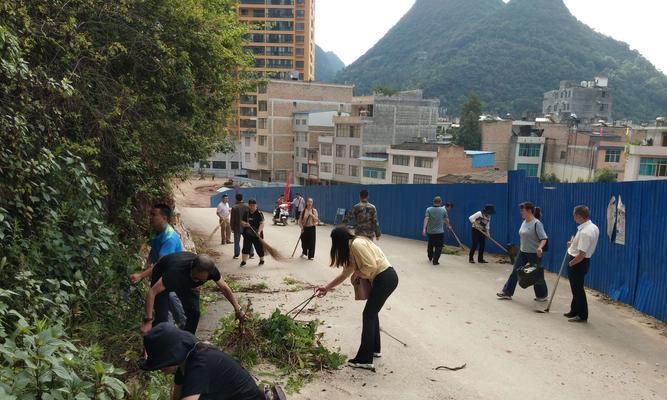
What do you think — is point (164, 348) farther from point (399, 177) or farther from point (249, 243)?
point (399, 177)

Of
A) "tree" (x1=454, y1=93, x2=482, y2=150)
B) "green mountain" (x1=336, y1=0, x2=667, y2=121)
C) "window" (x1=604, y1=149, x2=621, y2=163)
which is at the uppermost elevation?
"green mountain" (x1=336, y1=0, x2=667, y2=121)

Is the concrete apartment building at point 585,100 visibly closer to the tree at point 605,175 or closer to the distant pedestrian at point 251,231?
the tree at point 605,175

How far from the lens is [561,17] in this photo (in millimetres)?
146125

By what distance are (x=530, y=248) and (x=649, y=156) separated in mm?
40493

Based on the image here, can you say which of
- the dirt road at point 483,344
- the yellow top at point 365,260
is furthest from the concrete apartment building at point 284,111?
the yellow top at point 365,260

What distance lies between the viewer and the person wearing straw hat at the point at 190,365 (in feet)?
8.95

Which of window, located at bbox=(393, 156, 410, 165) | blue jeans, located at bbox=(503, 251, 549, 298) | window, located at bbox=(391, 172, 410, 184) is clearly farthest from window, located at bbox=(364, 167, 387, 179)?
blue jeans, located at bbox=(503, 251, 549, 298)

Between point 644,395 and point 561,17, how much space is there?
6592 inches

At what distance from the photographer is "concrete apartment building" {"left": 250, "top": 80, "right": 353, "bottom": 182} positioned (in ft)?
222

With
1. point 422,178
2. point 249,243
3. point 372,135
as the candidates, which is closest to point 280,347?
point 249,243

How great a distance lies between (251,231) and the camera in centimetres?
1023

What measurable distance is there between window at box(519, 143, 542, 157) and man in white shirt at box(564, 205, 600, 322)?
6040 centimetres

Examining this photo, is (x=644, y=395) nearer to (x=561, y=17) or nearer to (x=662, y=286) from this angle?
(x=662, y=286)

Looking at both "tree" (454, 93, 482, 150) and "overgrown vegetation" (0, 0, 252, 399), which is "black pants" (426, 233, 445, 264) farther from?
"tree" (454, 93, 482, 150)
